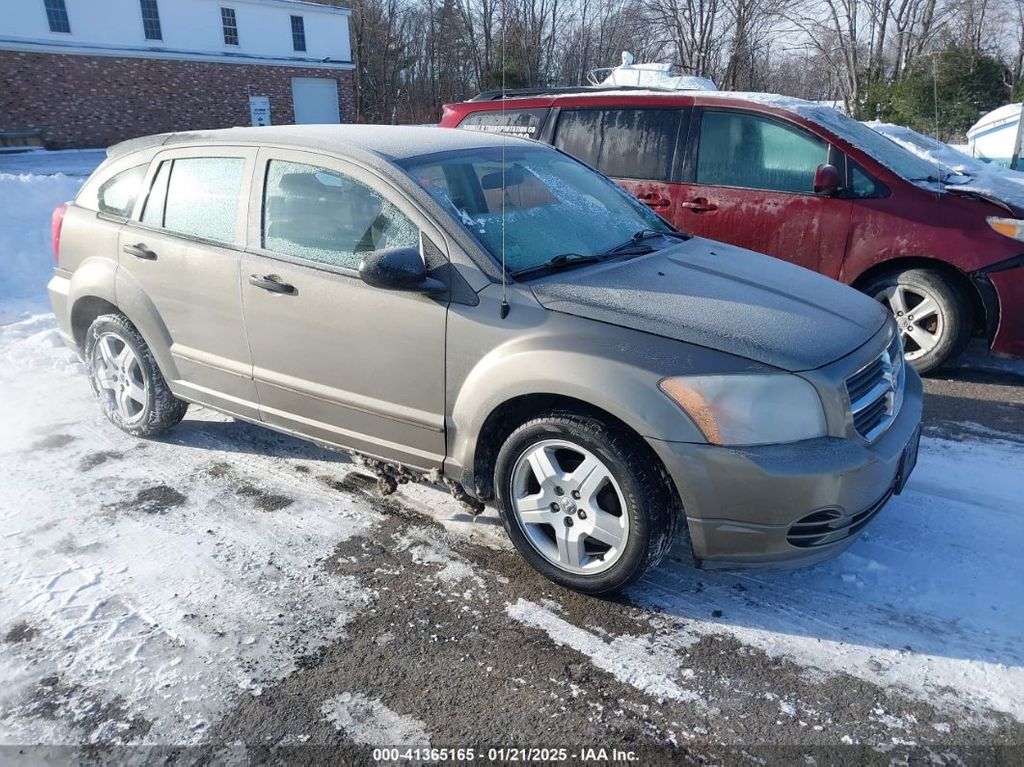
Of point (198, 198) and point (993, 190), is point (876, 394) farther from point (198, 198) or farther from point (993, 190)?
point (993, 190)

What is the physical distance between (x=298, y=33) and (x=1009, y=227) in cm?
3638

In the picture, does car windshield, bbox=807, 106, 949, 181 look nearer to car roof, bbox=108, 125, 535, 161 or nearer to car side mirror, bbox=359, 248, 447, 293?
car roof, bbox=108, 125, 535, 161

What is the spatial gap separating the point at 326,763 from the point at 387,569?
1.02 metres

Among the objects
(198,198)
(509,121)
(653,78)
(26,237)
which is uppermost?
(653,78)

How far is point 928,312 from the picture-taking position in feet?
17.3

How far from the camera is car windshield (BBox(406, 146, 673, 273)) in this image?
329 cm

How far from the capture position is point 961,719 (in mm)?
2396

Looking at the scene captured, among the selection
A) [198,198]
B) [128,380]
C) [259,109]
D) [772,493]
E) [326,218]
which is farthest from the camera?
[259,109]

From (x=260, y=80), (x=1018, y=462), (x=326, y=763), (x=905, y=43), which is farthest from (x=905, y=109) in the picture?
(x=260, y=80)

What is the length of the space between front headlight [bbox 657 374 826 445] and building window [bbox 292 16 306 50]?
37.6 metres

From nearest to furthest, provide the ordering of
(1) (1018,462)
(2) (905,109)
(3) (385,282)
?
(3) (385,282) → (1) (1018,462) → (2) (905,109)

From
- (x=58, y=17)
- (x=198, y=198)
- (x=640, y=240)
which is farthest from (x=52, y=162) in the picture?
(x=640, y=240)

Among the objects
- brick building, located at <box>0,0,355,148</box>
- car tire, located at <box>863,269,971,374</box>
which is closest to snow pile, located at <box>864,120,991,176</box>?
car tire, located at <box>863,269,971,374</box>

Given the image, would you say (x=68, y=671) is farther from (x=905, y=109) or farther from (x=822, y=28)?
(x=822, y=28)
